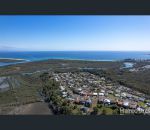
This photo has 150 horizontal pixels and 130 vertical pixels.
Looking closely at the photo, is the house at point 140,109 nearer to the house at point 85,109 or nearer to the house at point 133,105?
the house at point 133,105

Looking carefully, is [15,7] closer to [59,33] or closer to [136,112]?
[59,33]

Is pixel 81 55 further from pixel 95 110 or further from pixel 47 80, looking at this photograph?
pixel 95 110

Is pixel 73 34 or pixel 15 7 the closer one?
pixel 15 7

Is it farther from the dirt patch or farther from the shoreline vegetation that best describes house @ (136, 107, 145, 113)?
the dirt patch

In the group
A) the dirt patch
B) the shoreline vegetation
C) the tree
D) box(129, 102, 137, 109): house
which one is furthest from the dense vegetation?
box(129, 102, 137, 109): house

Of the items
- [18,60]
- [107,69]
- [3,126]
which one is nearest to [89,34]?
[107,69]

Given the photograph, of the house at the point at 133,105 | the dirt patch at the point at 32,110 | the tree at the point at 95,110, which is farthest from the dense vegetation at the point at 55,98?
the house at the point at 133,105
